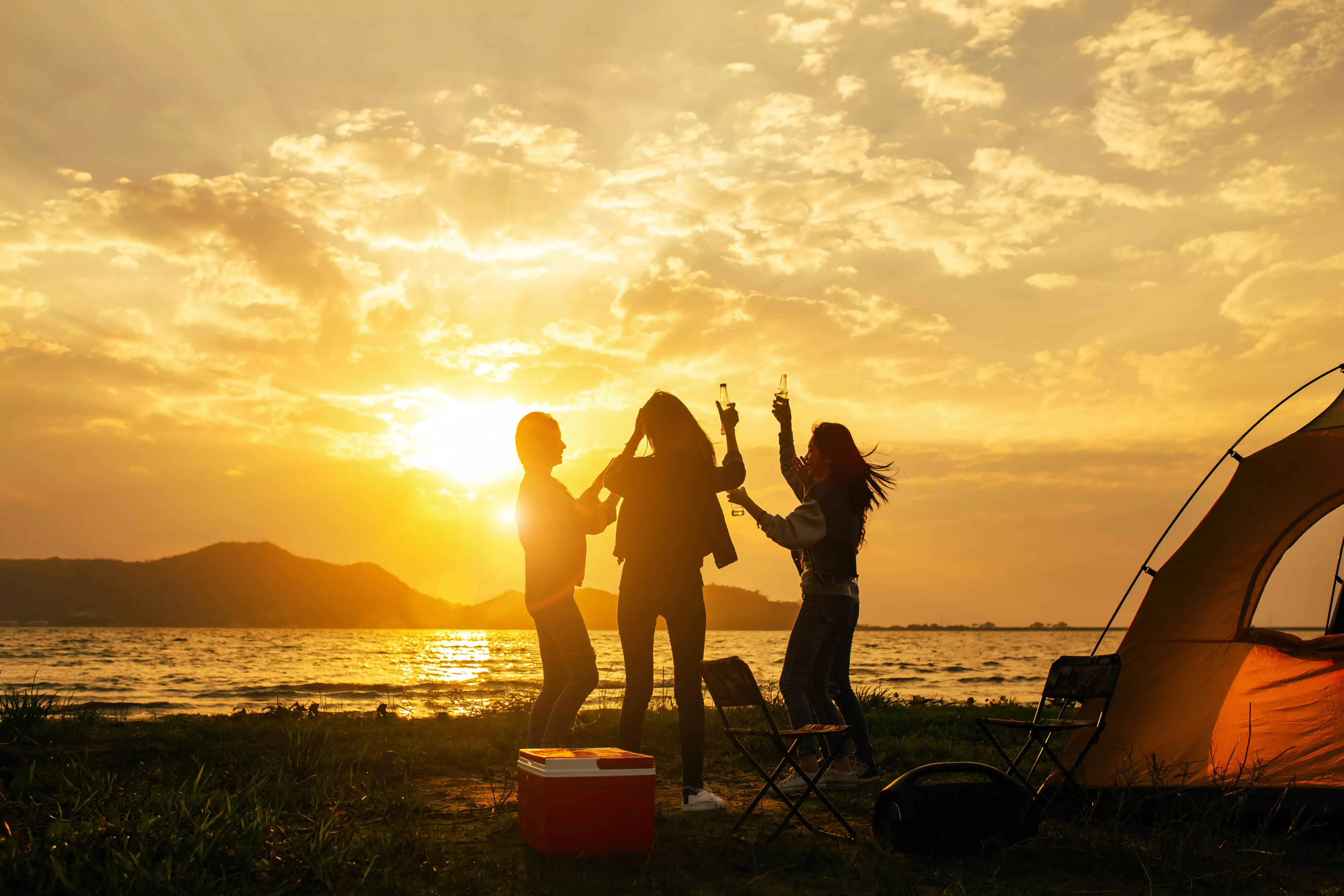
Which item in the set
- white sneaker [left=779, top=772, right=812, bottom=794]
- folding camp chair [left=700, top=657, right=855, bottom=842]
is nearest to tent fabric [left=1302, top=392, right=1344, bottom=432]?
folding camp chair [left=700, top=657, right=855, bottom=842]

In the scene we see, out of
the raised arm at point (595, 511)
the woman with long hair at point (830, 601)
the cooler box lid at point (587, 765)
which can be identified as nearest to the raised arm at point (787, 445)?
the woman with long hair at point (830, 601)

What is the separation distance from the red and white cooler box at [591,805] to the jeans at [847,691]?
2.11m

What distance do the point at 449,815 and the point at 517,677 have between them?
2810cm

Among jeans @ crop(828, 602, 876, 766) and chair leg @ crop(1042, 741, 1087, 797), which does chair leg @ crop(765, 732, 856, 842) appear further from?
jeans @ crop(828, 602, 876, 766)

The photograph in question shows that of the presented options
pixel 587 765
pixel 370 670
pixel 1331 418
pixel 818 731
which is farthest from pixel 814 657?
pixel 370 670

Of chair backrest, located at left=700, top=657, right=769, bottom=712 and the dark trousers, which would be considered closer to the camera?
chair backrest, located at left=700, top=657, right=769, bottom=712

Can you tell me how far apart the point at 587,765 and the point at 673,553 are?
1300mm

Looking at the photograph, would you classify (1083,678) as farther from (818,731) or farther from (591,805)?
(591,805)

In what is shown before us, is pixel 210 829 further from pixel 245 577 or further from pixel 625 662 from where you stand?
pixel 245 577

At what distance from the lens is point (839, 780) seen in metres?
5.80

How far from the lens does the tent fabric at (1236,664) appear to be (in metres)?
4.71

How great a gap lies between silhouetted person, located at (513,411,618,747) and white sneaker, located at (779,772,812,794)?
1524mm

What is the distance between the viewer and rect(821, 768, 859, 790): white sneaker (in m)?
5.80

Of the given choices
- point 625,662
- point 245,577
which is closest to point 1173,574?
point 625,662
